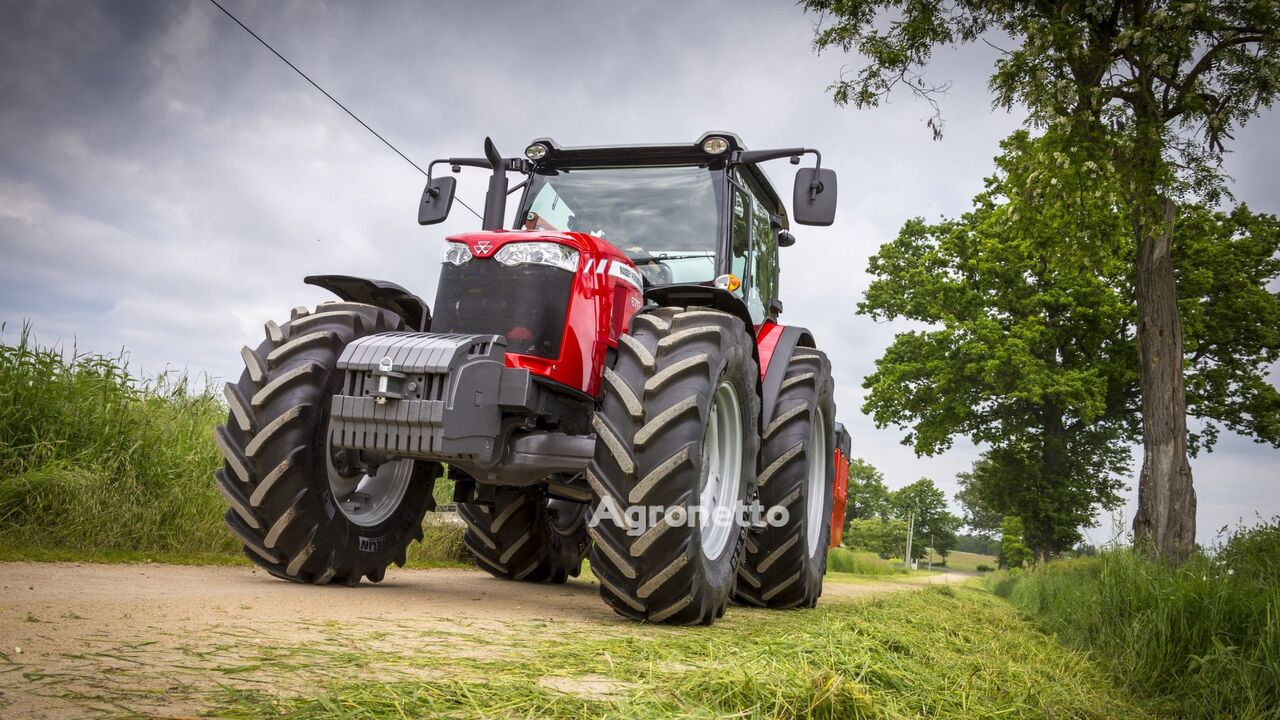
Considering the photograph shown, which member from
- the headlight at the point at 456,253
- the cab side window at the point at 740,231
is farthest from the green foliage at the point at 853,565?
the headlight at the point at 456,253

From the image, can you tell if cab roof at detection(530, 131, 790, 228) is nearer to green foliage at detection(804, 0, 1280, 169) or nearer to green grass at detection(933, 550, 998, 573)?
green foliage at detection(804, 0, 1280, 169)

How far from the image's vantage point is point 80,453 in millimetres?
6090

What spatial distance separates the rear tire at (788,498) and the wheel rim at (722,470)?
0.61 meters

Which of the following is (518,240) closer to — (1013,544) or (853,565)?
(853,565)

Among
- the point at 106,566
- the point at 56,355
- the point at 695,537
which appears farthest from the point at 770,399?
the point at 56,355

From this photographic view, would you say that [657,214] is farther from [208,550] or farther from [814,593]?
[208,550]

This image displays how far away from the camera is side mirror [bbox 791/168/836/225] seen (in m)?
5.74

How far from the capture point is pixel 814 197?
5.77m

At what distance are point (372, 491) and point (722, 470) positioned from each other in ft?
6.85

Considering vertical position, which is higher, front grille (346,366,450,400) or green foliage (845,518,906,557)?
front grille (346,366,450,400)

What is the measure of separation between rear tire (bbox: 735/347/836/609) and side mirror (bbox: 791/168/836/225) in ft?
3.65

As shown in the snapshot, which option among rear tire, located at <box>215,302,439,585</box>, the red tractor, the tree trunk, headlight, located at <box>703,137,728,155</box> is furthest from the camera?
the tree trunk

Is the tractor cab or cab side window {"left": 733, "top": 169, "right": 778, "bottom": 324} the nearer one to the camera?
the tractor cab

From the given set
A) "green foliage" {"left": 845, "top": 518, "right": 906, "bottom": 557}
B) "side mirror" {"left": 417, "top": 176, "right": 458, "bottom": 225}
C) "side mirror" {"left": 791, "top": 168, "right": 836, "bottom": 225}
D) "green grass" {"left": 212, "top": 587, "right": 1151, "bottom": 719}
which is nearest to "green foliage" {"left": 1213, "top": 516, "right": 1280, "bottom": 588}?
"green grass" {"left": 212, "top": 587, "right": 1151, "bottom": 719}
